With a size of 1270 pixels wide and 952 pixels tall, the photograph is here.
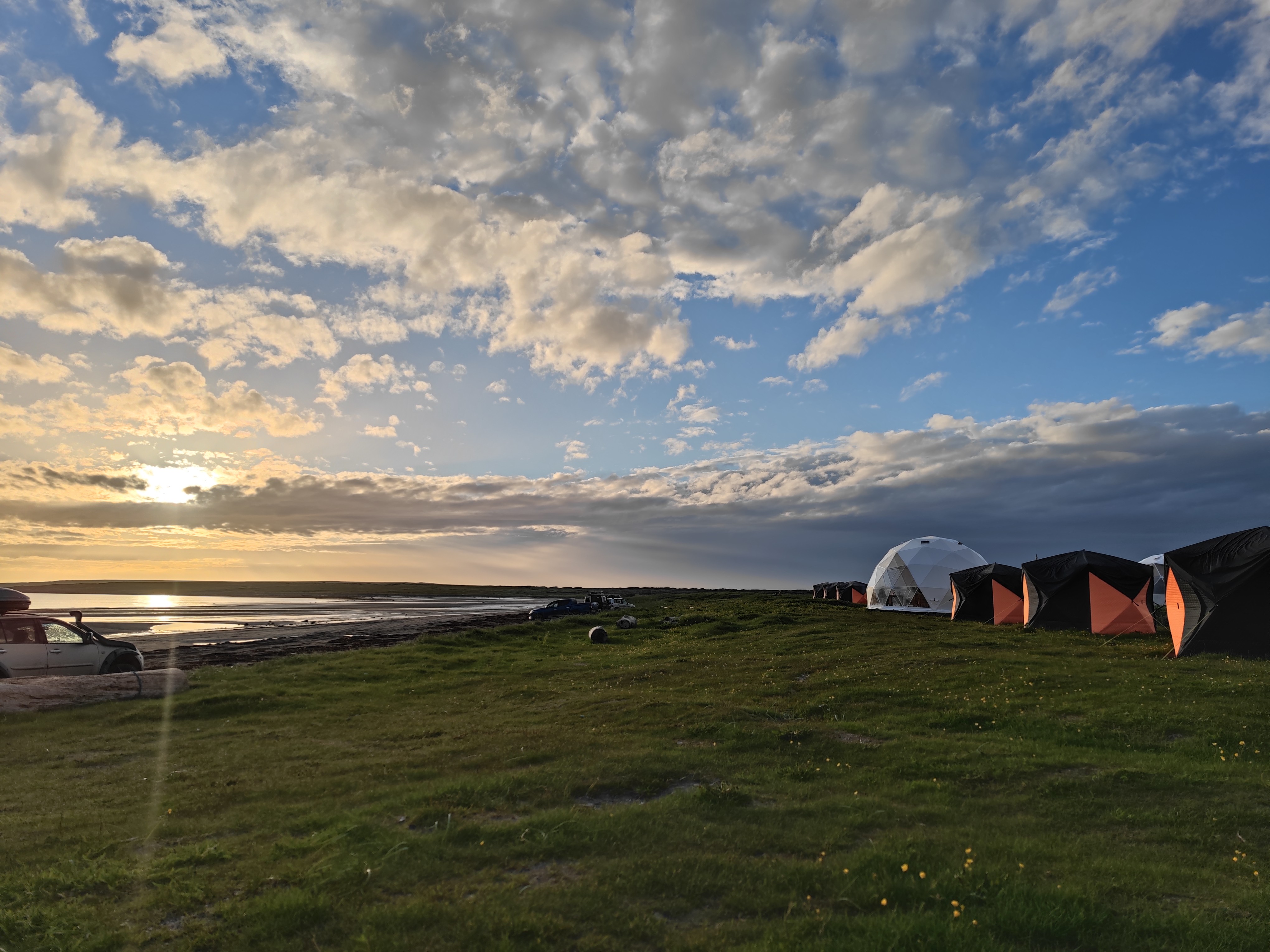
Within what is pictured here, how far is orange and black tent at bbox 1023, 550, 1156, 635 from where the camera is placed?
34656 mm

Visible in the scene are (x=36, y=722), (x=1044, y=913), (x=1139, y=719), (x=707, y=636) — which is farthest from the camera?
(x=707, y=636)

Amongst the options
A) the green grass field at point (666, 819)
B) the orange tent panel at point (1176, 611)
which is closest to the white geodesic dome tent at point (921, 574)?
the orange tent panel at point (1176, 611)

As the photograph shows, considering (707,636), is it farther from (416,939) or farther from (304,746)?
(416,939)

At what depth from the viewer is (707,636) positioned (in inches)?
1729

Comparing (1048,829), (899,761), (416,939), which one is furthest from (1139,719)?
(416,939)

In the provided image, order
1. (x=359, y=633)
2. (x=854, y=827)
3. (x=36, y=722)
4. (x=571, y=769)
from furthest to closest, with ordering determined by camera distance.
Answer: (x=359, y=633), (x=36, y=722), (x=571, y=769), (x=854, y=827)

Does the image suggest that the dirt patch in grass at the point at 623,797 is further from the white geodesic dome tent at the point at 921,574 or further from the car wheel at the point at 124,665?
the white geodesic dome tent at the point at 921,574

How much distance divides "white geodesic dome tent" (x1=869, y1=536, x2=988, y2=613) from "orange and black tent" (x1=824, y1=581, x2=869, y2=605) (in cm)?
1953

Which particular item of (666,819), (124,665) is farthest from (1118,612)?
(124,665)

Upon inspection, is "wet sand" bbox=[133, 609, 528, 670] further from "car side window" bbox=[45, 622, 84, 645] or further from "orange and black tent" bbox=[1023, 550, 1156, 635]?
"orange and black tent" bbox=[1023, 550, 1156, 635]

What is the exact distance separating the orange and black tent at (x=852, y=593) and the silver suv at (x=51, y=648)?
7626 cm

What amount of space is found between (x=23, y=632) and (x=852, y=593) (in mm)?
90711

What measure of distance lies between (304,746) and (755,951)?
1314 centimetres

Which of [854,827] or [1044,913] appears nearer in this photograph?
[1044,913]
